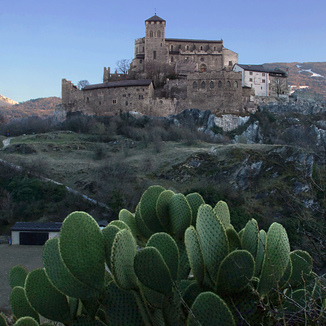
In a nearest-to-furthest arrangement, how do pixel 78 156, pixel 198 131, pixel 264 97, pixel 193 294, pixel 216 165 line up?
pixel 193 294 < pixel 216 165 < pixel 78 156 < pixel 198 131 < pixel 264 97

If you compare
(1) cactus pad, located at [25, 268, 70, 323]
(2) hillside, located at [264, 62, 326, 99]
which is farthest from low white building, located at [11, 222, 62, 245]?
(2) hillside, located at [264, 62, 326, 99]

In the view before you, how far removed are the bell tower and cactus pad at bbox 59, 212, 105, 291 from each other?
48.9 m

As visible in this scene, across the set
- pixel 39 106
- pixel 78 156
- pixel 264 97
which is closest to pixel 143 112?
pixel 78 156

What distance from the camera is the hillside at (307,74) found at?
127 m

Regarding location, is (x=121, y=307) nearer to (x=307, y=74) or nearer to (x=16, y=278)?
(x=16, y=278)

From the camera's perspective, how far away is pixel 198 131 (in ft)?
143

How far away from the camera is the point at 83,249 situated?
13.5 feet

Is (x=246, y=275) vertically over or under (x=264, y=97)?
under

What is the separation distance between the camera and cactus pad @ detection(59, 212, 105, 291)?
13.3 ft

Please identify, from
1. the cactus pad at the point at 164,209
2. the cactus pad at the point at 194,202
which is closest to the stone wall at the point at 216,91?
the cactus pad at the point at 194,202

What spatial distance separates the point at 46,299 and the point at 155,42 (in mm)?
50567

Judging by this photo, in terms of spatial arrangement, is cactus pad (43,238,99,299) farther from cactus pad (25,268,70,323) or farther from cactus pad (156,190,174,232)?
cactus pad (156,190,174,232)

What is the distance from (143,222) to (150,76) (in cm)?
4521

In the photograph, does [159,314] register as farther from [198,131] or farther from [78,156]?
[198,131]
